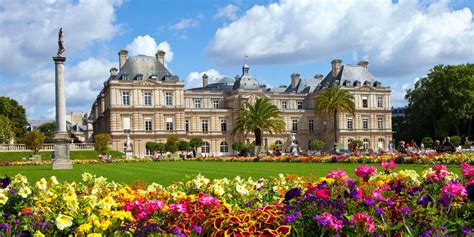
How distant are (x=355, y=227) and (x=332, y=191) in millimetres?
1215

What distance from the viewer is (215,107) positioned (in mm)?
81500

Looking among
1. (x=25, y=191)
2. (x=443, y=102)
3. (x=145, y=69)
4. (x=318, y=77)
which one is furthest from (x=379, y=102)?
(x=25, y=191)

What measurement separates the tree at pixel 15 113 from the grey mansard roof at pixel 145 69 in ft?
62.2

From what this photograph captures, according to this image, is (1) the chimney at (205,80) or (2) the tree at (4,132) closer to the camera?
(2) the tree at (4,132)

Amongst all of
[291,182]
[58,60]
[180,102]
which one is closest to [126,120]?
[180,102]

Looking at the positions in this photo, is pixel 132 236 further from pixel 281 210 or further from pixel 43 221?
pixel 281 210

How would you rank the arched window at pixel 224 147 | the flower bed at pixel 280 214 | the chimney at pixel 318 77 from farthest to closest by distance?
the chimney at pixel 318 77 < the arched window at pixel 224 147 < the flower bed at pixel 280 214

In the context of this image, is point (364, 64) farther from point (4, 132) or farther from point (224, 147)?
point (4, 132)

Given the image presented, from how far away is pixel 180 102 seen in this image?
73.2 m

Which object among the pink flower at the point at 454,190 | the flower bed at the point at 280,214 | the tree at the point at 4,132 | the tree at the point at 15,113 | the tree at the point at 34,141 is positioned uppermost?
the tree at the point at 15,113

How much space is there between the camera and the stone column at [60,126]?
29.1m

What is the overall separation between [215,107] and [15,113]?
30.4 meters

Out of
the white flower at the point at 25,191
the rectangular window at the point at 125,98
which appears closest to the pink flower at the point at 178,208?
the white flower at the point at 25,191

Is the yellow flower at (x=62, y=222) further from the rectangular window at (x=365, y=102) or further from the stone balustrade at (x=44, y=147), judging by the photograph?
the rectangular window at (x=365, y=102)
